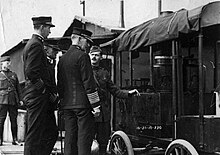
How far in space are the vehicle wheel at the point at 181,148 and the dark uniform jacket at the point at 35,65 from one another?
6.17ft

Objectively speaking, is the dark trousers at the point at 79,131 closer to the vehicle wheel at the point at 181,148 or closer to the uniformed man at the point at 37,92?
the uniformed man at the point at 37,92

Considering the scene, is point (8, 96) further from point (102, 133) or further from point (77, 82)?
point (77, 82)

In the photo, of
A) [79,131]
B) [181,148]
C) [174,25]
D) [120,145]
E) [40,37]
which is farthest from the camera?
[120,145]

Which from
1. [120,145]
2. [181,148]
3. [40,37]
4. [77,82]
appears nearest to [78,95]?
[77,82]

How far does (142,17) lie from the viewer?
11.8 m

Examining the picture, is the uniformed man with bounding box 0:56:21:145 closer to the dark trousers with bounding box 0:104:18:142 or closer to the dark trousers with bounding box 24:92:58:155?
the dark trousers with bounding box 0:104:18:142

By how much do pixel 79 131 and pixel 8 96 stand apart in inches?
171

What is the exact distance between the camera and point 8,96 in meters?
9.14

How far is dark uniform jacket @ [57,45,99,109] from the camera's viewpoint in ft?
16.8

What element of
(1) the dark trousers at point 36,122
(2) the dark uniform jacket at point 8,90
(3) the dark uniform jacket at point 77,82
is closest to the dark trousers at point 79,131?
(3) the dark uniform jacket at point 77,82

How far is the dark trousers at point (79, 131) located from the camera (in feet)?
17.1

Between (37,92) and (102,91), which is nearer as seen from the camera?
(37,92)

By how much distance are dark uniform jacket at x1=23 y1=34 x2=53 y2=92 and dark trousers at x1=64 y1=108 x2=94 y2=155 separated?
1.78 feet

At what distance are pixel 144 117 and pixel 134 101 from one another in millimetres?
392
